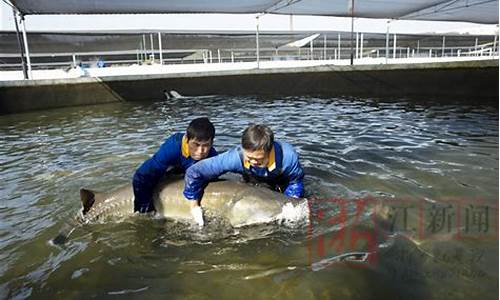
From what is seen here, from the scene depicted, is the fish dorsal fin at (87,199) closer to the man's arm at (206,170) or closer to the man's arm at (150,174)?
the man's arm at (150,174)

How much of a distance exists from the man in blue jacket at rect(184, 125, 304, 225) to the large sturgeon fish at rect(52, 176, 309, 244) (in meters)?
0.16

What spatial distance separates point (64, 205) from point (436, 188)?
435cm

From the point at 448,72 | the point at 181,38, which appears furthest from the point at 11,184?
the point at 181,38

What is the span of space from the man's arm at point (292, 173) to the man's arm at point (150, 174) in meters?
1.11

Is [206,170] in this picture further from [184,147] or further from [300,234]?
[300,234]

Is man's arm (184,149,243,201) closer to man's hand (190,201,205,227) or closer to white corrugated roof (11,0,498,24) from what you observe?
man's hand (190,201,205,227)

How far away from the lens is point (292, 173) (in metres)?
4.07

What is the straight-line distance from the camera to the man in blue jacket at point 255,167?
140 inches

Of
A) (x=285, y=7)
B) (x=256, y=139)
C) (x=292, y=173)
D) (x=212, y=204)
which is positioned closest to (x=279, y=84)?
(x=285, y=7)

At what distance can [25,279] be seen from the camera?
3252 millimetres

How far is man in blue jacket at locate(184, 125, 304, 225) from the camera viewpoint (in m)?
3.56

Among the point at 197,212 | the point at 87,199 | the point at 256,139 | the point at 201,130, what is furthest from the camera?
the point at 87,199

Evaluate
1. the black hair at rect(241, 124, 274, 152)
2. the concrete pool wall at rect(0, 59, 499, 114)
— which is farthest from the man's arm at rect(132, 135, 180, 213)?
the concrete pool wall at rect(0, 59, 499, 114)

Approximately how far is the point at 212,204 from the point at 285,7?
12296 millimetres
